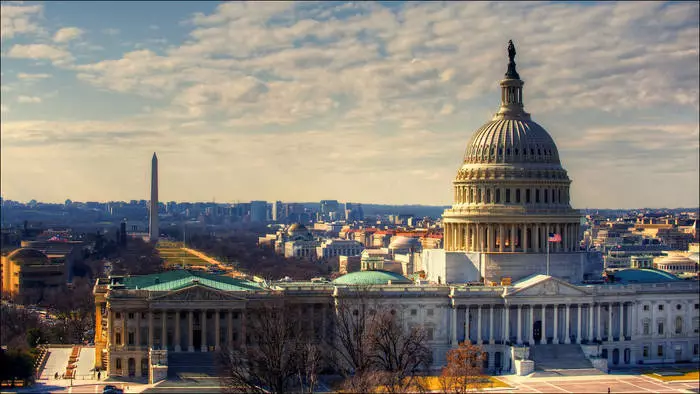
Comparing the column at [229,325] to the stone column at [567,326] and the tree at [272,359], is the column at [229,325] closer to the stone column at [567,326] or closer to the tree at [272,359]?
the tree at [272,359]

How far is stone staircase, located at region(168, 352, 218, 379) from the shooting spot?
109 m

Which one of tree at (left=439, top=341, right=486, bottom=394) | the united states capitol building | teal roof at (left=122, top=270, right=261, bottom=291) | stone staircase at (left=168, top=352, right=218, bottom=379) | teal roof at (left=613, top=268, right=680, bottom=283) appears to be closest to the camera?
tree at (left=439, top=341, right=486, bottom=394)

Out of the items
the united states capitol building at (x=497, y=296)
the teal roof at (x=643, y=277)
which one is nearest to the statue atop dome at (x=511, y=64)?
the united states capitol building at (x=497, y=296)

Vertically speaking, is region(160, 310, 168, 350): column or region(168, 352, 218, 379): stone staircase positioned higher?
region(160, 310, 168, 350): column

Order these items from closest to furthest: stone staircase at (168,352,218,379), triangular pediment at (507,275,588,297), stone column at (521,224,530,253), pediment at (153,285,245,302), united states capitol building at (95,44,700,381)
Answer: stone staircase at (168,352,218,379) → united states capitol building at (95,44,700,381) → pediment at (153,285,245,302) → triangular pediment at (507,275,588,297) → stone column at (521,224,530,253)

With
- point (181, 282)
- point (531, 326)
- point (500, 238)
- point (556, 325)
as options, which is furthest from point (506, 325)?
point (181, 282)

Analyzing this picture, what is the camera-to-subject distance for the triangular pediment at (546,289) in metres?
124

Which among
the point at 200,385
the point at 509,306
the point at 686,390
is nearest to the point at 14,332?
the point at 200,385

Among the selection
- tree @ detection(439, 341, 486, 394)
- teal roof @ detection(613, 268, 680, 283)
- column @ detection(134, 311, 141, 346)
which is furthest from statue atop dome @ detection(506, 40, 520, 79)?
column @ detection(134, 311, 141, 346)

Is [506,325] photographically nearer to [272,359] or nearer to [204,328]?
[204,328]

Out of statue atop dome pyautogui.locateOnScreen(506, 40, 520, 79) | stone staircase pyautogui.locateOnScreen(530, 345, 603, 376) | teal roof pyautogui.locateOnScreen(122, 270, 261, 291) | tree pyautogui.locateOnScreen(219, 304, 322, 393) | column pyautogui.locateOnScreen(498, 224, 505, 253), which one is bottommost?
stone staircase pyautogui.locateOnScreen(530, 345, 603, 376)

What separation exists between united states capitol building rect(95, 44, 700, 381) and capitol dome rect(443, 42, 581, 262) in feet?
0.53

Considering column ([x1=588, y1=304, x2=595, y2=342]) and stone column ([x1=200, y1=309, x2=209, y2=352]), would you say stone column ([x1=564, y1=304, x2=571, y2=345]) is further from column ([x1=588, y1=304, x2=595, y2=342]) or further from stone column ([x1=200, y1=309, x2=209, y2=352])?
stone column ([x1=200, y1=309, x2=209, y2=352])

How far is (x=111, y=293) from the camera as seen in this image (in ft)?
374
